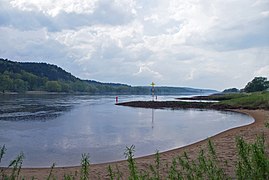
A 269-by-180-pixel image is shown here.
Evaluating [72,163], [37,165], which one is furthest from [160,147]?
[37,165]

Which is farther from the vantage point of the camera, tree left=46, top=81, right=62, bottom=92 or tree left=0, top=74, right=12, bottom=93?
tree left=46, top=81, right=62, bottom=92

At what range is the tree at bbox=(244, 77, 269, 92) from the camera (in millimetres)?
91500

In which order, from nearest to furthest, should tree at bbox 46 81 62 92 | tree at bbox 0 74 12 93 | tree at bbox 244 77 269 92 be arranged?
1. tree at bbox 244 77 269 92
2. tree at bbox 0 74 12 93
3. tree at bbox 46 81 62 92

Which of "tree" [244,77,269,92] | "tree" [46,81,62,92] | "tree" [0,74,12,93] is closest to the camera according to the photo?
"tree" [244,77,269,92]

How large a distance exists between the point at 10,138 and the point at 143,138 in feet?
26.3

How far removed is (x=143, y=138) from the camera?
16453 mm

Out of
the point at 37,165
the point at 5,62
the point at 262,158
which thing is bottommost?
the point at 37,165

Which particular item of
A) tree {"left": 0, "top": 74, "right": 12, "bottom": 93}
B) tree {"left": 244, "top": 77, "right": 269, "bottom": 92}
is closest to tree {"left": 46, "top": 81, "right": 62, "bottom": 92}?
tree {"left": 0, "top": 74, "right": 12, "bottom": 93}

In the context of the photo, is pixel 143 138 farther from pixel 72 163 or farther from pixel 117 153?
pixel 72 163

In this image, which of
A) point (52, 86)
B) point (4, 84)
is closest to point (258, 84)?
point (52, 86)

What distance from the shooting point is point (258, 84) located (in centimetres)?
9312

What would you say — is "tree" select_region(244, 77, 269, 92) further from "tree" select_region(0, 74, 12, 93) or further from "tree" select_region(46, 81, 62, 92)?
"tree" select_region(0, 74, 12, 93)

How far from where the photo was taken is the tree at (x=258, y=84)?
9150 centimetres

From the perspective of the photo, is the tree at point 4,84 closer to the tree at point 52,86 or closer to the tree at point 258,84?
the tree at point 52,86
